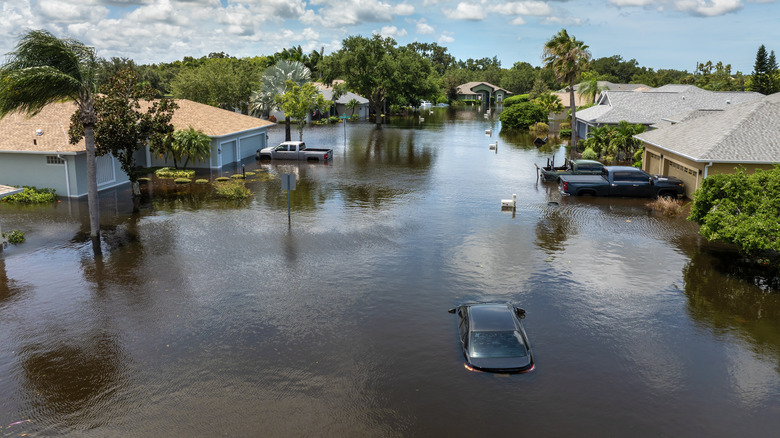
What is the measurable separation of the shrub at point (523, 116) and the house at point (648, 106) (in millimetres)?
13110

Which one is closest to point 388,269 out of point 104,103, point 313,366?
point 313,366

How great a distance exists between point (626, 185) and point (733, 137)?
5.79 meters

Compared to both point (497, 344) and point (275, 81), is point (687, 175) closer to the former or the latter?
point (497, 344)

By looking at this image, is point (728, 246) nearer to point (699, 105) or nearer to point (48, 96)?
point (48, 96)

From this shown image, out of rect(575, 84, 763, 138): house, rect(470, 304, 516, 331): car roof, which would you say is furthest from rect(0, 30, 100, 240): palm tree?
rect(575, 84, 763, 138): house

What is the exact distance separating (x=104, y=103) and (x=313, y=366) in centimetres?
2173

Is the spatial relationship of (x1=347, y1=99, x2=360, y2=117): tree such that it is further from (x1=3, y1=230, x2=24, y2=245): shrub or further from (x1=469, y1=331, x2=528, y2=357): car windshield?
(x1=469, y1=331, x2=528, y2=357): car windshield

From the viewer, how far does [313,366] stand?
43.9 feet

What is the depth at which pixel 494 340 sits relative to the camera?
13578 mm

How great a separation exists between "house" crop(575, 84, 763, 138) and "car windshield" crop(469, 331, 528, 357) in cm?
4511

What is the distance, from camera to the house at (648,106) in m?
53.8

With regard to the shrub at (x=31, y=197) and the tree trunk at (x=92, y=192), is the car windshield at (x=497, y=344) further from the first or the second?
the shrub at (x=31, y=197)

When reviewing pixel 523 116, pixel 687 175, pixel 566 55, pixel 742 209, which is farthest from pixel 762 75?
pixel 742 209

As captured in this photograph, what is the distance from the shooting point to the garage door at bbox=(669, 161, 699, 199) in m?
30.2
